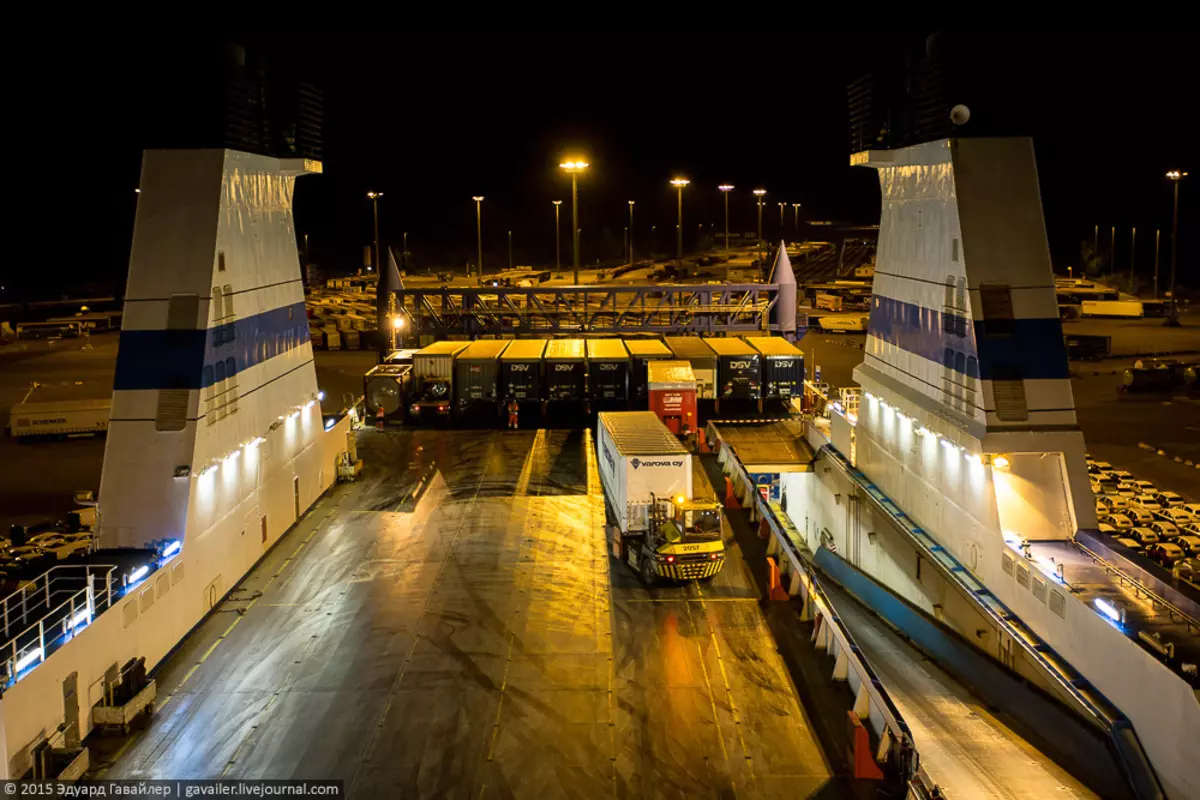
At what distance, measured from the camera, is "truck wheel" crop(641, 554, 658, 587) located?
21392mm

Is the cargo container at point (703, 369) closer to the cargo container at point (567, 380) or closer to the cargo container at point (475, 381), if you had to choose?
the cargo container at point (567, 380)

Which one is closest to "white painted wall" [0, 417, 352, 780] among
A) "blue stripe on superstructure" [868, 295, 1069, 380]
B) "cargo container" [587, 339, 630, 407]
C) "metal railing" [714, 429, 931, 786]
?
"metal railing" [714, 429, 931, 786]

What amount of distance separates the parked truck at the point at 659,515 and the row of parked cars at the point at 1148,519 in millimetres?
9345

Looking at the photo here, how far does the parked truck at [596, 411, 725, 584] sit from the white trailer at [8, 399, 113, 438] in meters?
28.6

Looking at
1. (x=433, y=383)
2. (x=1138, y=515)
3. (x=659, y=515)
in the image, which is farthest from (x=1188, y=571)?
(x=433, y=383)

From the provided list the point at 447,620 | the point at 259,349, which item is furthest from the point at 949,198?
the point at 259,349

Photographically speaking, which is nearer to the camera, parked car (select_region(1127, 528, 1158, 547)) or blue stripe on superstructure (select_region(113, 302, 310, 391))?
blue stripe on superstructure (select_region(113, 302, 310, 391))

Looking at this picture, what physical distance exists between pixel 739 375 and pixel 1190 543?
58.7ft

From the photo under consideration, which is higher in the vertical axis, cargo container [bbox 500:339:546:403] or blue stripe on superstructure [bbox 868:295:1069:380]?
blue stripe on superstructure [bbox 868:295:1069:380]

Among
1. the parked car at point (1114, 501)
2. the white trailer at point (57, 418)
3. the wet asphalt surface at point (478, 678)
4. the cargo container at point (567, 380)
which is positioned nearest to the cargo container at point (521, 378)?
the cargo container at point (567, 380)

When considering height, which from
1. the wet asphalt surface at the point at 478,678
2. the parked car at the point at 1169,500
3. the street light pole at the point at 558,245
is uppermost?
the street light pole at the point at 558,245

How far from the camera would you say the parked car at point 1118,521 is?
27953 mm

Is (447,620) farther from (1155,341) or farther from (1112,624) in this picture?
(1155,341)

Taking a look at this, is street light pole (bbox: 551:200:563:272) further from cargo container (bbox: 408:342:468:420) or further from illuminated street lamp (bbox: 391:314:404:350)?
cargo container (bbox: 408:342:468:420)
